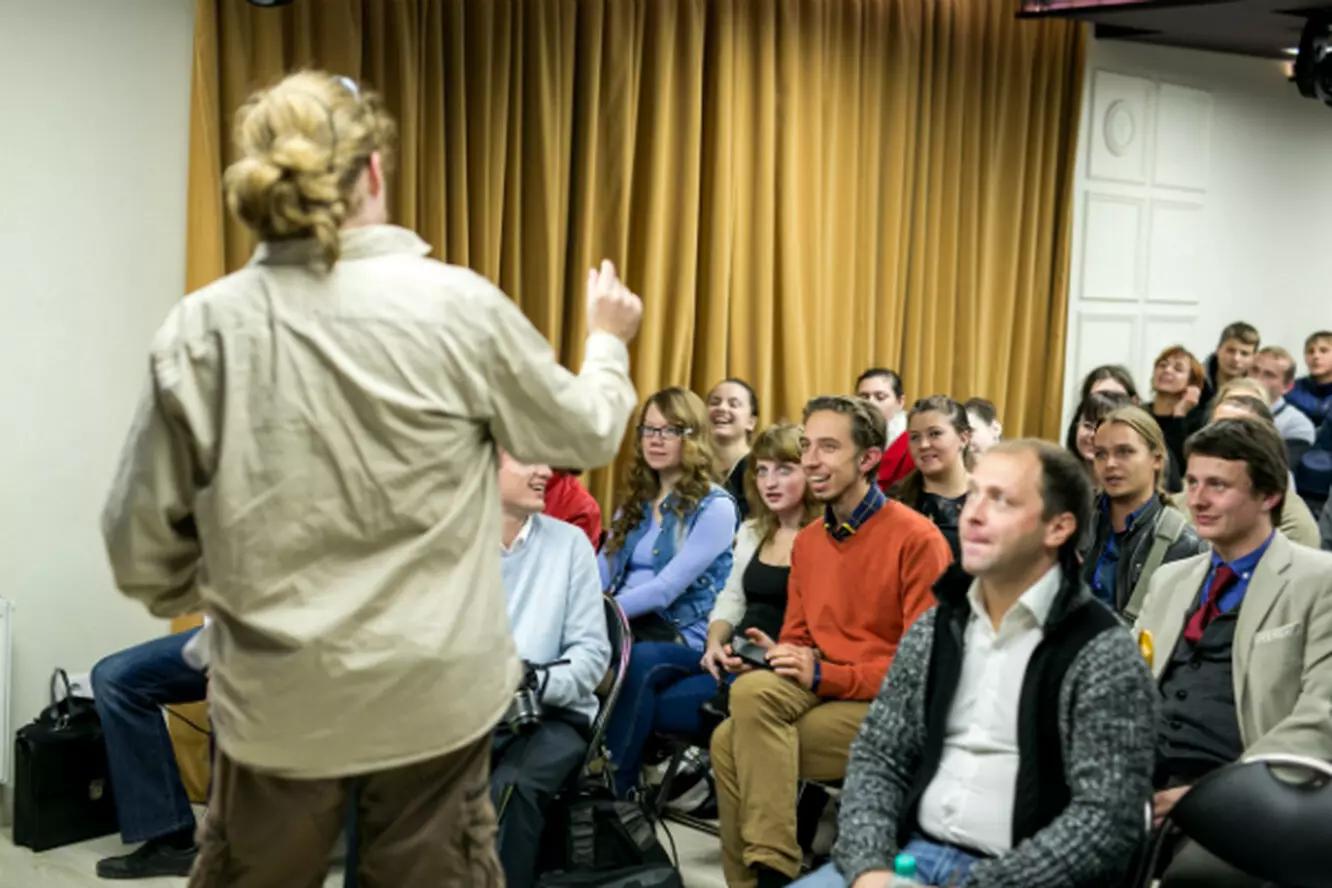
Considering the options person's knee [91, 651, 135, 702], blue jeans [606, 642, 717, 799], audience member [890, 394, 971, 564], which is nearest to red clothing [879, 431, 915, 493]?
audience member [890, 394, 971, 564]

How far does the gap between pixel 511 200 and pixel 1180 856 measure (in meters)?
3.32

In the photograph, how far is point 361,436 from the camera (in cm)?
170

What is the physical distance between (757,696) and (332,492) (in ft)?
5.96

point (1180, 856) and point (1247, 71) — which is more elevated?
point (1247, 71)

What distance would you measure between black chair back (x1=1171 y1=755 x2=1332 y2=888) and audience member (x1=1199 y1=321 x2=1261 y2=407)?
217 inches

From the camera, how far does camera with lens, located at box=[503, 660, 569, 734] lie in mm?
3162

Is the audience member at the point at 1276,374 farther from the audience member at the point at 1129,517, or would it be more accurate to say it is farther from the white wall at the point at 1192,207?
the audience member at the point at 1129,517

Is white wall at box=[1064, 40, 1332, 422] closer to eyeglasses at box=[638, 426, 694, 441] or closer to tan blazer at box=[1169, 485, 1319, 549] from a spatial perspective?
eyeglasses at box=[638, 426, 694, 441]

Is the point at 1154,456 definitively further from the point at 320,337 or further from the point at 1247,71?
the point at 1247,71

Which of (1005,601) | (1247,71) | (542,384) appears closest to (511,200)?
(1005,601)

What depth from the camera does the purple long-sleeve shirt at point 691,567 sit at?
4.20 metres

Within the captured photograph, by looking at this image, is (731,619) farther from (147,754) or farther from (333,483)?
(333,483)

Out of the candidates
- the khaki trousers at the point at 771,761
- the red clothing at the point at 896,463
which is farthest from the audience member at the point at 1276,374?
the khaki trousers at the point at 771,761

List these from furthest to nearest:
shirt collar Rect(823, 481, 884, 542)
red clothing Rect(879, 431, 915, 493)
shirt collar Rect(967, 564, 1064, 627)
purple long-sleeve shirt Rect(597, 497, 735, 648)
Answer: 1. red clothing Rect(879, 431, 915, 493)
2. purple long-sleeve shirt Rect(597, 497, 735, 648)
3. shirt collar Rect(823, 481, 884, 542)
4. shirt collar Rect(967, 564, 1064, 627)
